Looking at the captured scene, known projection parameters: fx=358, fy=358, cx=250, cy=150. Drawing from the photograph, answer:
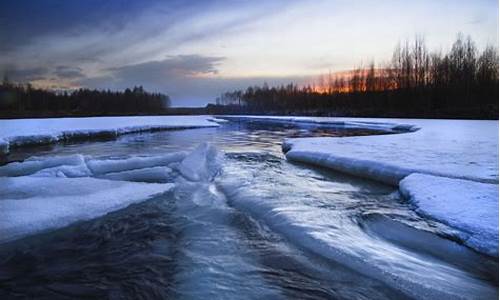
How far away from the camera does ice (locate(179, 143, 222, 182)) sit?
7277 mm

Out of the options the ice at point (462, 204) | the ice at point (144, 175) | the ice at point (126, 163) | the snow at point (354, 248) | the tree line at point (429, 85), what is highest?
the tree line at point (429, 85)

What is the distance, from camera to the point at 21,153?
12.1 meters

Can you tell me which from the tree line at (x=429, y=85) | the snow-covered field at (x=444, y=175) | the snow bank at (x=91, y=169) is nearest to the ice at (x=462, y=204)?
the snow-covered field at (x=444, y=175)

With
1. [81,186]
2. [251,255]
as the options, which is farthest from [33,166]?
Result: [251,255]

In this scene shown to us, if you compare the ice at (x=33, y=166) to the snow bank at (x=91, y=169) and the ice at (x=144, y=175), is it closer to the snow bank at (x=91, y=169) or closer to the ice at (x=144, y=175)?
the snow bank at (x=91, y=169)

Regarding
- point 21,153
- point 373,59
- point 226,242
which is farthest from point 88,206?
point 373,59

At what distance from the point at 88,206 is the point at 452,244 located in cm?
448

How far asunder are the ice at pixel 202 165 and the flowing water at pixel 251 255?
176cm

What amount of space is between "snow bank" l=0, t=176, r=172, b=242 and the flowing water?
0.69 feet

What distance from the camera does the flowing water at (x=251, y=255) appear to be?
2924 millimetres

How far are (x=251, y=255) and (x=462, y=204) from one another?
2.84m

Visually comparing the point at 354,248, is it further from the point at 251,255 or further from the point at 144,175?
the point at 144,175

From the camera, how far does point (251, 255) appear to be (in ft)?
11.7

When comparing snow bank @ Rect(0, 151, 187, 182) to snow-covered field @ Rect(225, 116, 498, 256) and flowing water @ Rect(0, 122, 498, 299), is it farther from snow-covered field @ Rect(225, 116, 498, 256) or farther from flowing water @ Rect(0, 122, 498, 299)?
snow-covered field @ Rect(225, 116, 498, 256)
